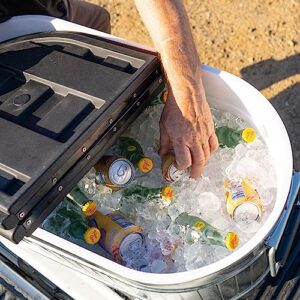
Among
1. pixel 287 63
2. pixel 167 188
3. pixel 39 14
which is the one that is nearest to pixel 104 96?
pixel 167 188

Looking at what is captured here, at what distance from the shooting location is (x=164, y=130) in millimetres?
1606

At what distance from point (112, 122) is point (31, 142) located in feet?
0.70

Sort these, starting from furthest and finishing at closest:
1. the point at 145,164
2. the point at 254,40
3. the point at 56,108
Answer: the point at 254,40 → the point at 145,164 → the point at 56,108

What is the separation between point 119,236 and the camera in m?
1.54

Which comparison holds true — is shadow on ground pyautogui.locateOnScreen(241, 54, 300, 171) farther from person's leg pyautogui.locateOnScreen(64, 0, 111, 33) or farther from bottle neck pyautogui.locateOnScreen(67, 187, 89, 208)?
bottle neck pyautogui.locateOnScreen(67, 187, 89, 208)

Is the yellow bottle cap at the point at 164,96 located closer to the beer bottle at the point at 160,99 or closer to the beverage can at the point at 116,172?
the beer bottle at the point at 160,99

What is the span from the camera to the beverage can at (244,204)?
4.94ft

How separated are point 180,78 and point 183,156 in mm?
217

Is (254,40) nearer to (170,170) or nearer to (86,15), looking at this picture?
(86,15)

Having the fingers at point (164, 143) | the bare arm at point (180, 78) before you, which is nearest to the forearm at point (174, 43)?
the bare arm at point (180, 78)

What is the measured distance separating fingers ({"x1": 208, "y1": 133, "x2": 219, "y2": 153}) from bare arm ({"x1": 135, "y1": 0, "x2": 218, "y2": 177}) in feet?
0.08

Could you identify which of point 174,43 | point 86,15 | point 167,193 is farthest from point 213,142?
point 86,15

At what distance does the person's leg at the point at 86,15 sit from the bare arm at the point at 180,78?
57cm

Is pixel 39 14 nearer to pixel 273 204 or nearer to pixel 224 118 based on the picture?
pixel 224 118
